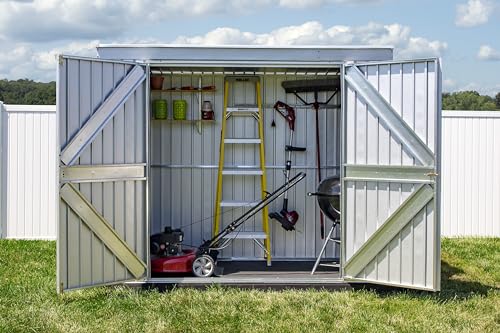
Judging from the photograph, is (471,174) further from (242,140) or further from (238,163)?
(242,140)

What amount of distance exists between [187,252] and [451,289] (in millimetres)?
2686

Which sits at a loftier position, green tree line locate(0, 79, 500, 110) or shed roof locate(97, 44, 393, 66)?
green tree line locate(0, 79, 500, 110)

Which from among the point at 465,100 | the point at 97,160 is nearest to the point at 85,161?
the point at 97,160

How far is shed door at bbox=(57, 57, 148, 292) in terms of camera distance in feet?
19.4

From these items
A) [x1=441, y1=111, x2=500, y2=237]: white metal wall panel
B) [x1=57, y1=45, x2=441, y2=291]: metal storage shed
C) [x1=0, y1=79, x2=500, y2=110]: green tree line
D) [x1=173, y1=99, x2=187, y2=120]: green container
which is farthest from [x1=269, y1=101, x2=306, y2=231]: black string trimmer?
[x1=0, y1=79, x2=500, y2=110]: green tree line

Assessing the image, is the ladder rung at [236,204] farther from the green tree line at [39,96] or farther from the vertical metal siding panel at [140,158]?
the green tree line at [39,96]

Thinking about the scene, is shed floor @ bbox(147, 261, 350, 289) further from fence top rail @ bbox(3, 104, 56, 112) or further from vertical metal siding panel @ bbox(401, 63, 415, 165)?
fence top rail @ bbox(3, 104, 56, 112)

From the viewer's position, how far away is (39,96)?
55.7 ft

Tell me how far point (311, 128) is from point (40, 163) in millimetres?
4228

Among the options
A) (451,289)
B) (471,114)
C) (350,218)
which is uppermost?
(471,114)

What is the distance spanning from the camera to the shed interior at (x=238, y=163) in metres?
8.00

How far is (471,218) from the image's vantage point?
10414mm

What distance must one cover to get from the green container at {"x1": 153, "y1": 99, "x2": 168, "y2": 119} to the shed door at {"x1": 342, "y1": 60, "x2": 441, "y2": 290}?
222cm

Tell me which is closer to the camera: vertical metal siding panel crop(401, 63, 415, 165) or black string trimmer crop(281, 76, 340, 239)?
vertical metal siding panel crop(401, 63, 415, 165)
